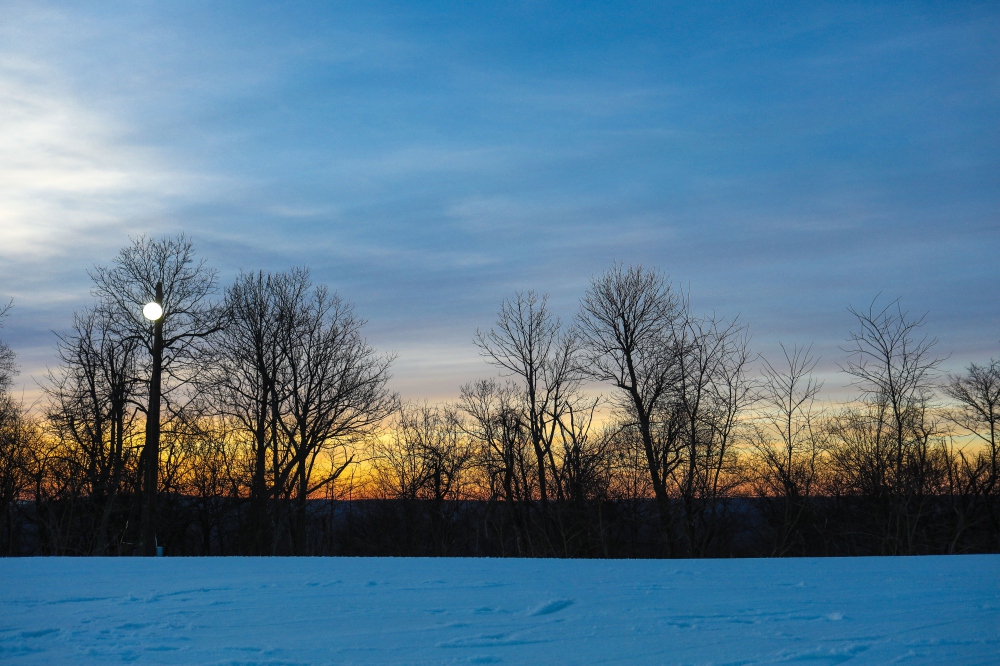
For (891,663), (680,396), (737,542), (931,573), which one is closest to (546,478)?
(680,396)

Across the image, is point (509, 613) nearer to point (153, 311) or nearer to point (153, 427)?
point (153, 427)

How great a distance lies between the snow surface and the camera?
388 cm

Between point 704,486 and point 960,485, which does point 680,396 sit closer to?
point 704,486

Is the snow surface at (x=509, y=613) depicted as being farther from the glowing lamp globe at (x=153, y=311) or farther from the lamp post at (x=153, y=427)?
the glowing lamp globe at (x=153, y=311)

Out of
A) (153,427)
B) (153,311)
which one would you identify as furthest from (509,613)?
(153,311)

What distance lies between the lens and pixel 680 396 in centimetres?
2288

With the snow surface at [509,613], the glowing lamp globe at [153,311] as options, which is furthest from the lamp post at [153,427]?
the snow surface at [509,613]

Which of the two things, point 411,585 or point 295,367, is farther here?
point 295,367

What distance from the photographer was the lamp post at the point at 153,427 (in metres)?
18.3

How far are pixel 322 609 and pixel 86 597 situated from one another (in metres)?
2.08

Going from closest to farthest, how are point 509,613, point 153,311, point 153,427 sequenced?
point 509,613
point 153,427
point 153,311

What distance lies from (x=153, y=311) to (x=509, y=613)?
18.7 meters

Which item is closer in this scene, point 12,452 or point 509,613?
point 509,613

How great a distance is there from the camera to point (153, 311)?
68.0 feet
